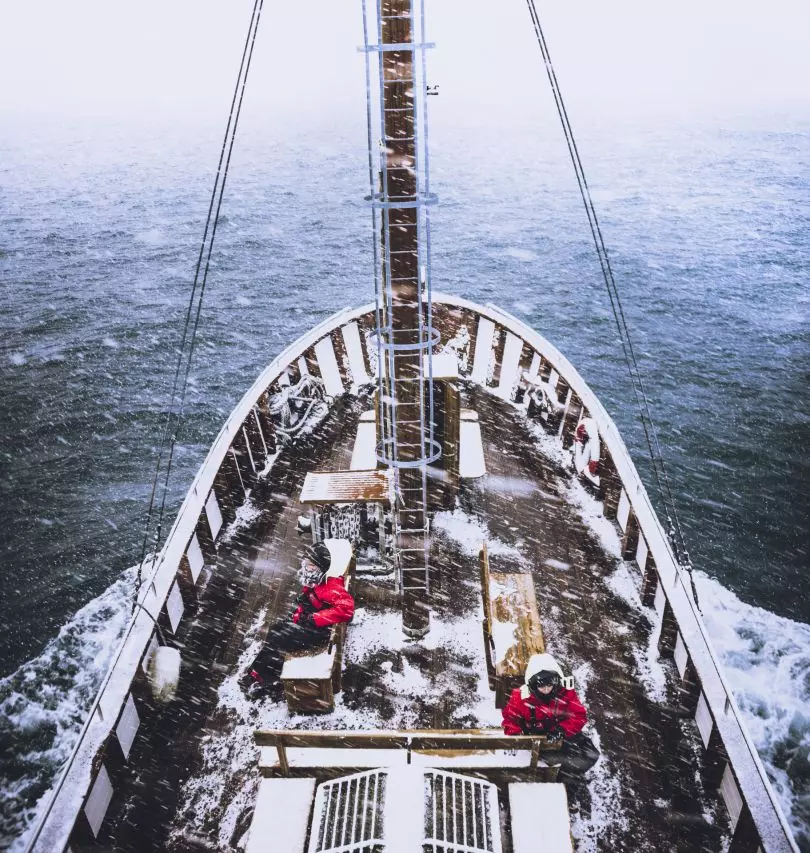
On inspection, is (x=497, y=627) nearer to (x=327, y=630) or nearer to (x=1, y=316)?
(x=327, y=630)

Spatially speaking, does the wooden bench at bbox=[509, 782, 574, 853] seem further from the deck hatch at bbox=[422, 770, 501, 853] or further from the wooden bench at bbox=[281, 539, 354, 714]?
the wooden bench at bbox=[281, 539, 354, 714]

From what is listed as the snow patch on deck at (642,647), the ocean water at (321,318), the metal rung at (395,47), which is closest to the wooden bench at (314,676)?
the snow patch on deck at (642,647)

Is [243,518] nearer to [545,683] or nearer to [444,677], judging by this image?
[444,677]

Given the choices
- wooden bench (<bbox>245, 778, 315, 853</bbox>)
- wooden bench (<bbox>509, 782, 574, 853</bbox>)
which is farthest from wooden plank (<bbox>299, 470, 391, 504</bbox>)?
wooden bench (<bbox>509, 782, 574, 853</bbox>)

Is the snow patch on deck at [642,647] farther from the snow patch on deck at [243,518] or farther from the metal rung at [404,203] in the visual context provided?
the metal rung at [404,203]

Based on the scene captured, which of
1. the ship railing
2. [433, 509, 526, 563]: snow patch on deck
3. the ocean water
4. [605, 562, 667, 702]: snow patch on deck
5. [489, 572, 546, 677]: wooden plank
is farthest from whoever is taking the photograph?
the ocean water

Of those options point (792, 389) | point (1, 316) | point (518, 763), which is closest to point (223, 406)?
point (1, 316)

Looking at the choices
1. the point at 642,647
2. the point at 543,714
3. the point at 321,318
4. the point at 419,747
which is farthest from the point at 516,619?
the point at 321,318
